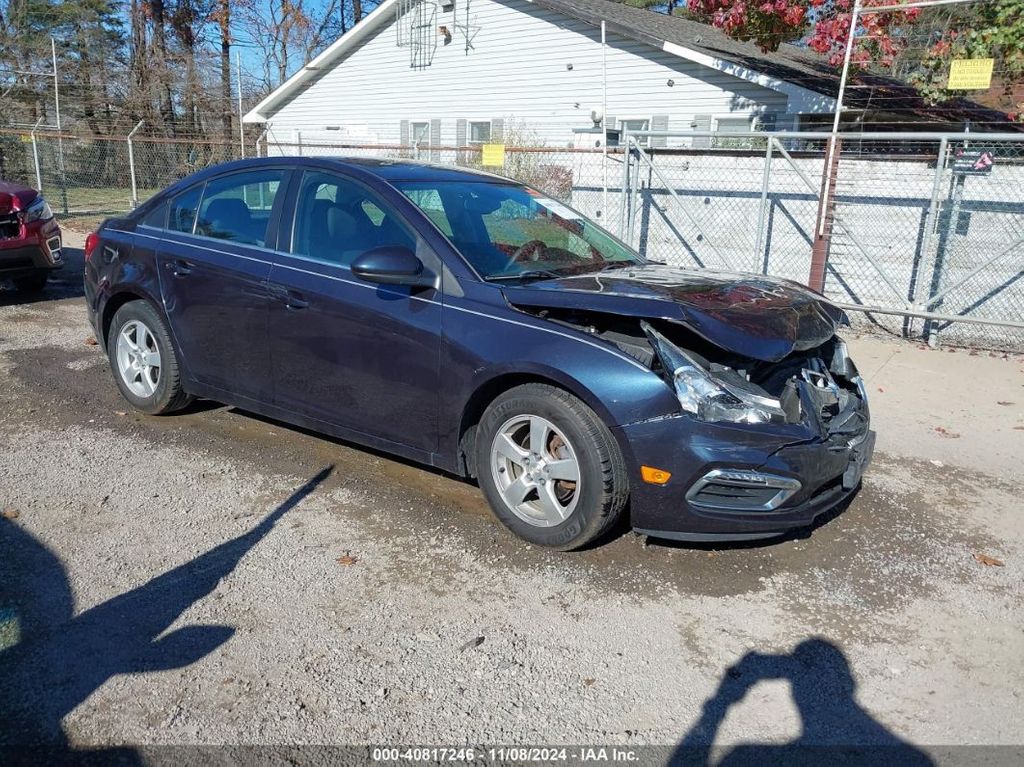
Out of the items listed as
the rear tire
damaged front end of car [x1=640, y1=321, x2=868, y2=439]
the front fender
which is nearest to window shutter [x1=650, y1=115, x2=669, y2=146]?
the rear tire

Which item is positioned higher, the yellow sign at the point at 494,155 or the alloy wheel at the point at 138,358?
the yellow sign at the point at 494,155

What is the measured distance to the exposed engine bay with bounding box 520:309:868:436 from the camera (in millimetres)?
3393

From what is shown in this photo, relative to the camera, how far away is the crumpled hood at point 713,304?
3.46m

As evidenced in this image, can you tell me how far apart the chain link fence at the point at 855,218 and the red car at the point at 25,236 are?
352 centimetres

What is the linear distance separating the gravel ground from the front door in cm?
46

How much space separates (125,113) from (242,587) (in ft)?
103

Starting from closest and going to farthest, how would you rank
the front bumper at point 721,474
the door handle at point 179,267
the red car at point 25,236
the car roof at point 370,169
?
1. the front bumper at point 721,474
2. the car roof at point 370,169
3. the door handle at point 179,267
4. the red car at point 25,236

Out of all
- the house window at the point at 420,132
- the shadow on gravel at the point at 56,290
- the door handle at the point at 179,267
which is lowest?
the shadow on gravel at the point at 56,290

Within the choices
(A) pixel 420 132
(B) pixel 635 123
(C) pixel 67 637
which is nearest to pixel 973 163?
(C) pixel 67 637

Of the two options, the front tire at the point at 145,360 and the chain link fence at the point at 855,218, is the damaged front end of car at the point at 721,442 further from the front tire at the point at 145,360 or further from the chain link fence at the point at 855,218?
the chain link fence at the point at 855,218

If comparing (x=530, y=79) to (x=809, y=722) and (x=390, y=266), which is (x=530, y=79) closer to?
(x=390, y=266)

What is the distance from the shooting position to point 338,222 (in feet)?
14.3

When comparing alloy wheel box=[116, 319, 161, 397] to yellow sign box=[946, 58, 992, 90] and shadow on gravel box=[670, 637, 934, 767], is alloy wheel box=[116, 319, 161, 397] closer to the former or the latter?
shadow on gravel box=[670, 637, 934, 767]

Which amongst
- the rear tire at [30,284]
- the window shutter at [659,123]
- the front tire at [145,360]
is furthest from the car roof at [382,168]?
the window shutter at [659,123]
